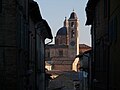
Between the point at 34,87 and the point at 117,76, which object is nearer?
the point at 117,76

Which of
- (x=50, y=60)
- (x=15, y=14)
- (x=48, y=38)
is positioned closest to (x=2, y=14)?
(x=15, y=14)

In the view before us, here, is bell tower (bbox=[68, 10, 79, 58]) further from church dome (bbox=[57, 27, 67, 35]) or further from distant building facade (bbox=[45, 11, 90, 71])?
church dome (bbox=[57, 27, 67, 35])

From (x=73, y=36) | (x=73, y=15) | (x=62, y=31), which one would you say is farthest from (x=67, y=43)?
(x=73, y=15)

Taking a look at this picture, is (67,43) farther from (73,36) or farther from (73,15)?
(73,15)

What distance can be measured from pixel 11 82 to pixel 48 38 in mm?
26225

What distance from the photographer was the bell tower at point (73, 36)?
523ft

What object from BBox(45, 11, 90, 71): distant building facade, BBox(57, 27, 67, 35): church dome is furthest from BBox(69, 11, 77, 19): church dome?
BBox(57, 27, 67, 35): church dome

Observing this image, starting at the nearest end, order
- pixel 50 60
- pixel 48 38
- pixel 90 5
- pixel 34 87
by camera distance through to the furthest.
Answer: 1. pixel 90 5
2. pixel 34 87
3. pixel 48 38
4. pixel 50 60

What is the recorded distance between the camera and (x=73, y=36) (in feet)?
531

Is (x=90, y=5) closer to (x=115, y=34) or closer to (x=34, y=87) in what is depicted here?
(x=34, y=87)

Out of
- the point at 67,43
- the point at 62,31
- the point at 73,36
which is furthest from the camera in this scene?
the point at 62,31

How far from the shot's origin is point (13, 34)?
1817 centimetres

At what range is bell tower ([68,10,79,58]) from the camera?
523 feet

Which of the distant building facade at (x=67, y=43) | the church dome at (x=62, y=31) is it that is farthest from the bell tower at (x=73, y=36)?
the church dome at (x=62, y=31)
